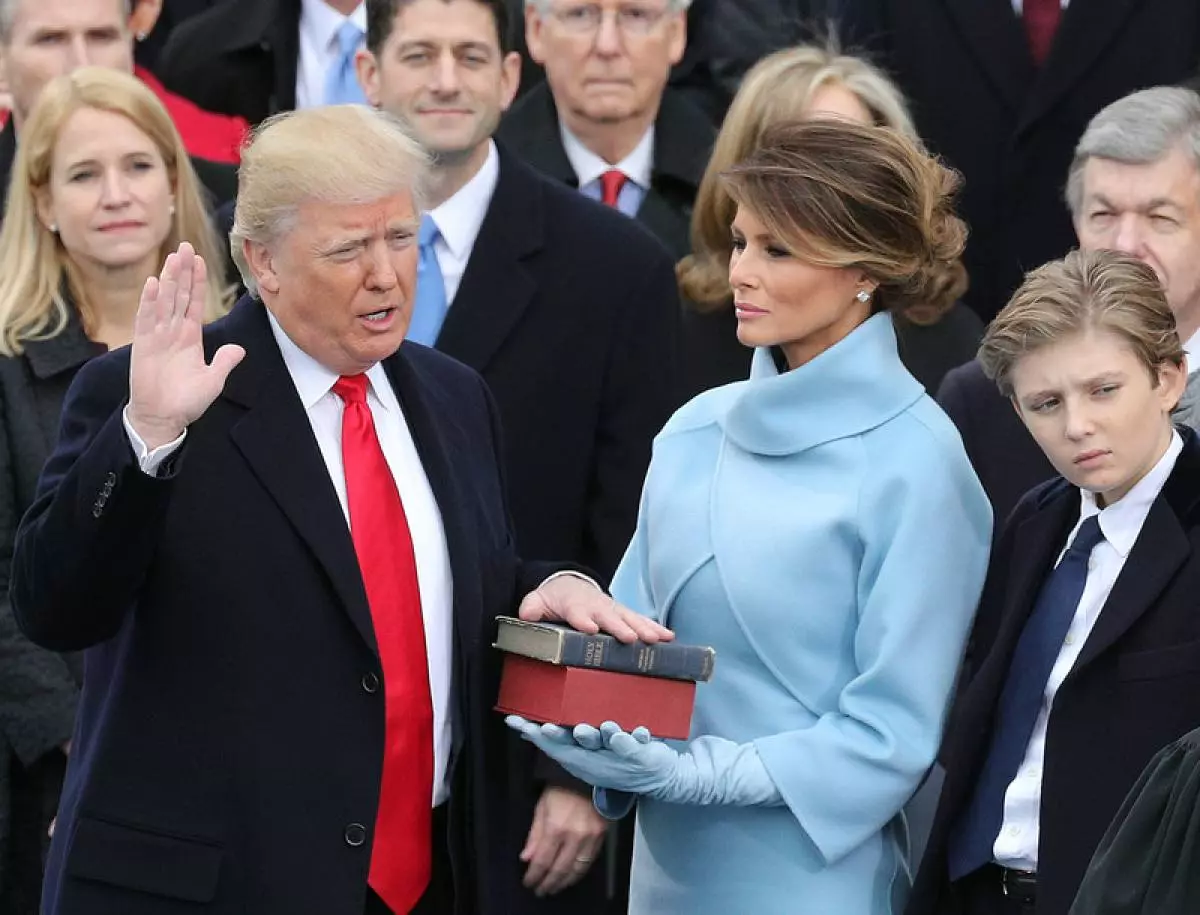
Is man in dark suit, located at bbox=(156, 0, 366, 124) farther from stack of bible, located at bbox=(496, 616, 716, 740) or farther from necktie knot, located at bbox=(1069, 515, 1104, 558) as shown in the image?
necktie knot, located at bbox=(1069, 515, 1104, 558)

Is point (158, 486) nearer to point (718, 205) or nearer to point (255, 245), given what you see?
point (255, 245)

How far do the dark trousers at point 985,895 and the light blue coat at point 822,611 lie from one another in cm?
17

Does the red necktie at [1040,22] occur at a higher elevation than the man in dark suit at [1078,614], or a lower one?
higher

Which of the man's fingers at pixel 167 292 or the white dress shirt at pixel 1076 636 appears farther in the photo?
the white dress shirt at pixel 1076 636

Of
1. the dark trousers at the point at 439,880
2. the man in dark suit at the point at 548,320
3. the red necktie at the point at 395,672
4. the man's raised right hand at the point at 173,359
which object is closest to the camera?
the man's raised right hand at the point at 173,359

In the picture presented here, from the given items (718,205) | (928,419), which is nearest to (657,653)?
(928,419)

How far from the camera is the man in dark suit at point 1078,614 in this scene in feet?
11.7

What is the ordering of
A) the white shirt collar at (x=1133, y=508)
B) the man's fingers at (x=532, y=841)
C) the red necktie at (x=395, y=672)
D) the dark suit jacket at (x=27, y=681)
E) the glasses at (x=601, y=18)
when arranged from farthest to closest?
the glasses at (x=601, y=18) < the dark suit jacket at (x=27, y=681) < the man's fingers at (x=532, y=841) < the red necktie at (x=395, y=672) < the white shirt collar at (x=1133, y=508)

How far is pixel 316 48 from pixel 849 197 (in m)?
3.05

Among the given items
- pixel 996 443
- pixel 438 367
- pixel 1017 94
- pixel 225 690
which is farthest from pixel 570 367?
pixel 1017 94

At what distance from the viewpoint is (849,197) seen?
3.85 m

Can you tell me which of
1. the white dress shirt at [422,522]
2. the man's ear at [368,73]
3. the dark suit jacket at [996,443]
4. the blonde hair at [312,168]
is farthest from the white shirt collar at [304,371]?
the man's ear at [368,73]

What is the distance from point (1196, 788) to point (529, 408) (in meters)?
2.56

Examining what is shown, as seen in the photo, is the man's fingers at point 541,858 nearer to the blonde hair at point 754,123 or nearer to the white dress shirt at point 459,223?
the white dress shirt at point 459,223
